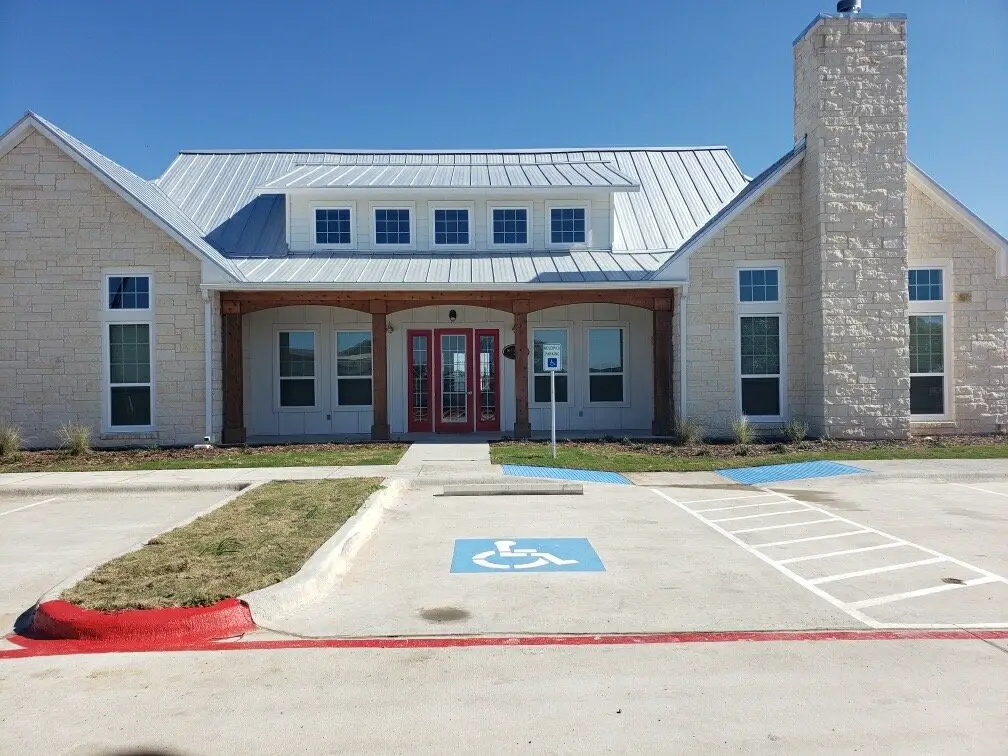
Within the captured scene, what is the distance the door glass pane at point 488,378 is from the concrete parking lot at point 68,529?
26.3ft

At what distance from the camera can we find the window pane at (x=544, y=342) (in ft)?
62.4

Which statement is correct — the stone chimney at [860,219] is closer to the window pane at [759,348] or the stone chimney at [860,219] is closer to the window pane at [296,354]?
the window pane at [759,348]

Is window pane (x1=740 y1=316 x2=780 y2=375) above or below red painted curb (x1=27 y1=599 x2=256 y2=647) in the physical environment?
above

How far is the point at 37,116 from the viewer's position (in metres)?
15.6

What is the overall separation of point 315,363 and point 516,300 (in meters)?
5.55

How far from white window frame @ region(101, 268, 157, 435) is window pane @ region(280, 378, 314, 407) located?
10.7 ft

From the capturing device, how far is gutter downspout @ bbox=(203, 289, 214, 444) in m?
16.2

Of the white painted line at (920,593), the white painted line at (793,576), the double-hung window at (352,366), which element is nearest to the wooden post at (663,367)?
the white painted line at (793,576)

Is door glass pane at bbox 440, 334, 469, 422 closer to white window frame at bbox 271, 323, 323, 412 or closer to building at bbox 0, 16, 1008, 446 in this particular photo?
building at bbox 0, 16, 1008, 446

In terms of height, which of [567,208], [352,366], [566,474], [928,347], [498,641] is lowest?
[498,641]

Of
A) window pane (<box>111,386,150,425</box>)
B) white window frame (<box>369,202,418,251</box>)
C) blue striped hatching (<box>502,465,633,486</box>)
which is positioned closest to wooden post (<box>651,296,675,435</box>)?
blue striped hatching (<box>502,465,633,486</box>)

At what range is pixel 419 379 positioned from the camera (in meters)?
18.8

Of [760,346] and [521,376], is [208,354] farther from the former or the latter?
[760,346]

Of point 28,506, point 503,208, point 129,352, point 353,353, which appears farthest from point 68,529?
point 503,208
